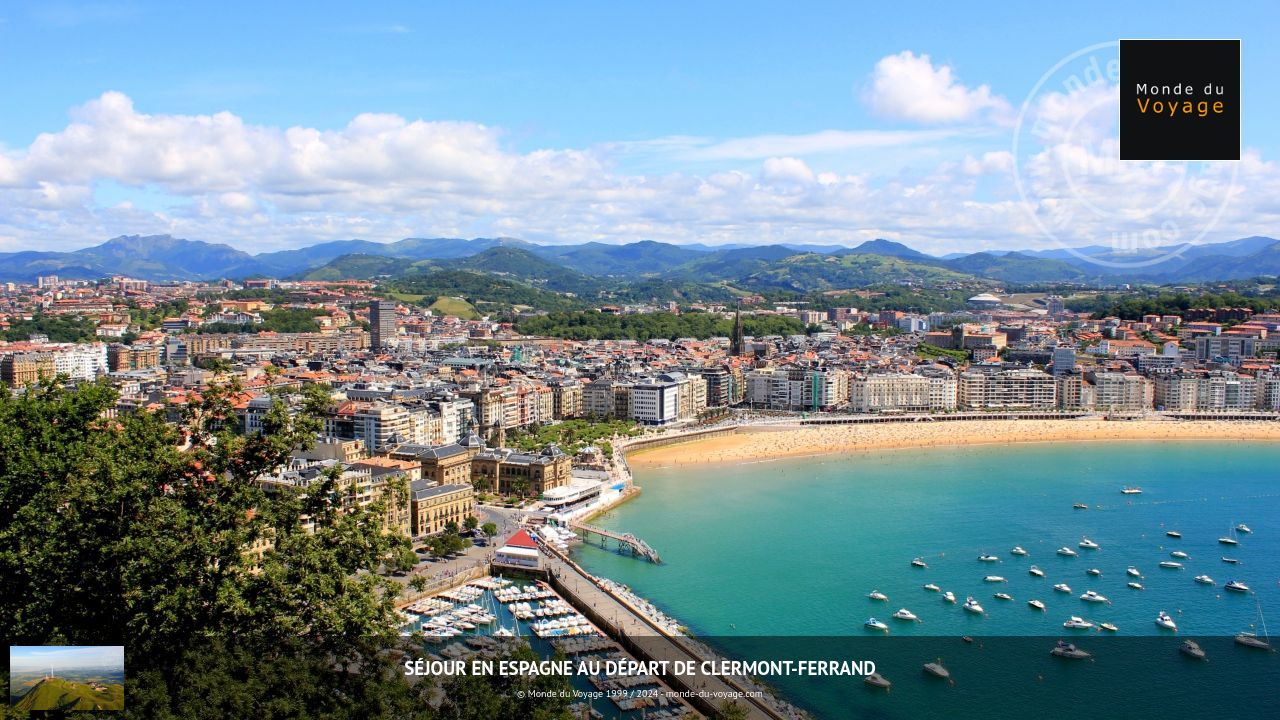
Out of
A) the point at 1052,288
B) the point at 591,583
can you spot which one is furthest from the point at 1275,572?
the point at 1052,288

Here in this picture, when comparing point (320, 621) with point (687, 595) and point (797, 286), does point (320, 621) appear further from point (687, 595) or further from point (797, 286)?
point (797, 286)

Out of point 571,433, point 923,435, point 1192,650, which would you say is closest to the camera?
point 1192,650

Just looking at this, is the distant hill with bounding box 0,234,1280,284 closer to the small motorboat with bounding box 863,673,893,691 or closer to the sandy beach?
the sandy beach

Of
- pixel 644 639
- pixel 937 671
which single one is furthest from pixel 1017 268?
pixel 644 639

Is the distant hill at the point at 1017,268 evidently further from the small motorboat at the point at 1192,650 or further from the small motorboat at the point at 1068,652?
the small motorboat at the point at 1068,652

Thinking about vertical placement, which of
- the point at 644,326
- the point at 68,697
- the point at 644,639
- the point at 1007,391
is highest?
the point at 644,326

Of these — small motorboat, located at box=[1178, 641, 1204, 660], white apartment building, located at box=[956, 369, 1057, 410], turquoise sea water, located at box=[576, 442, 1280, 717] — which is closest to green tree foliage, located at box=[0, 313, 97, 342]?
turquoise sea water, located at box=[576, 442, 1280, 717]

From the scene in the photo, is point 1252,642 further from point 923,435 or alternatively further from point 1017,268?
point 1017,268
